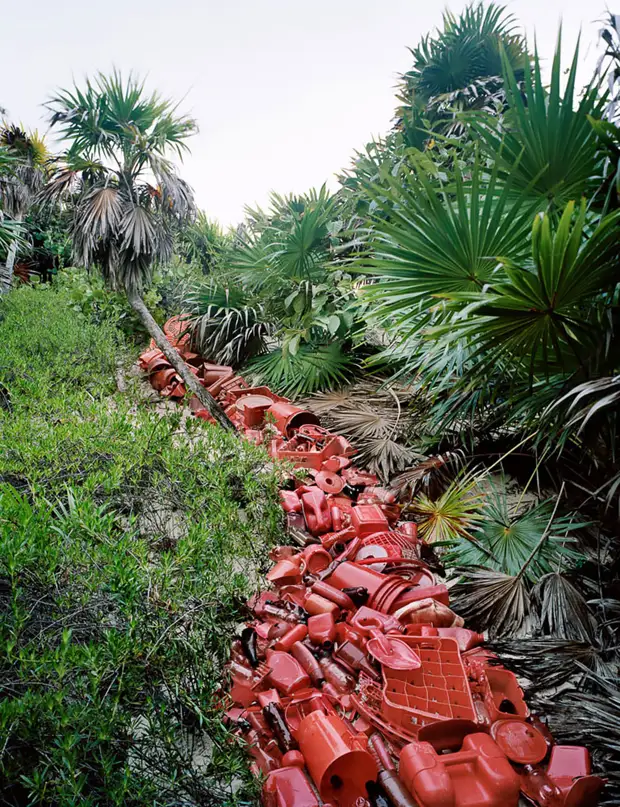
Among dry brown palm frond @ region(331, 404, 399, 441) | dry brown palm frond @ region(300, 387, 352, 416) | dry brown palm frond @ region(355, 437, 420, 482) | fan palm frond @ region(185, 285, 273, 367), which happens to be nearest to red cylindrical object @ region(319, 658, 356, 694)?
dry brown palm frond @ region(355, 437, 420, 482)

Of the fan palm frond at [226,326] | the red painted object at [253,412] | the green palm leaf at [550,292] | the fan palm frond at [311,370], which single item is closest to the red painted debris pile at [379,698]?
the green palm leaf at [550,292]

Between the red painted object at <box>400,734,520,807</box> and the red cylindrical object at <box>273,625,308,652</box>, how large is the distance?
66 centimetres

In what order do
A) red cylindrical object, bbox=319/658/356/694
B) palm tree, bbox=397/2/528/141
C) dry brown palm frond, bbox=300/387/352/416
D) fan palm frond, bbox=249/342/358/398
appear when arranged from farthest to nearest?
palm tree, bbox=397/2/528/141
fan palm frond, bbox=249/342/358/398
dry brown palm frond, bbox=300/387/352/416
red cylindrical object, bbox=319/658/356/694

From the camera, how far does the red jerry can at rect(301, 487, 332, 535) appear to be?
2.85 meters

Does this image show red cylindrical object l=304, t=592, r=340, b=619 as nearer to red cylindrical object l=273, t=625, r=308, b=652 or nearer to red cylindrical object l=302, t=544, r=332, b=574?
red cylindrical object l=273, t=625, r=308, b=652

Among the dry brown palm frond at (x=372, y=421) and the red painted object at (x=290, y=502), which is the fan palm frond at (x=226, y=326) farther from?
the red painted object at (x=290, y=502)

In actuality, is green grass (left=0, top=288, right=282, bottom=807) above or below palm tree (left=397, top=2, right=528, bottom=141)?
below

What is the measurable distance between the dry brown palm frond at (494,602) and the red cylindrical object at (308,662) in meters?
0.73

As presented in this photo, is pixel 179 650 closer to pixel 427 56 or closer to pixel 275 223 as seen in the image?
pixel 275 223

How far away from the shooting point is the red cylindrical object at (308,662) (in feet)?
5.90

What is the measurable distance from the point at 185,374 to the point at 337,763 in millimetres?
4441

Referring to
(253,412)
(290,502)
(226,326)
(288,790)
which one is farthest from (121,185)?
(288,790)

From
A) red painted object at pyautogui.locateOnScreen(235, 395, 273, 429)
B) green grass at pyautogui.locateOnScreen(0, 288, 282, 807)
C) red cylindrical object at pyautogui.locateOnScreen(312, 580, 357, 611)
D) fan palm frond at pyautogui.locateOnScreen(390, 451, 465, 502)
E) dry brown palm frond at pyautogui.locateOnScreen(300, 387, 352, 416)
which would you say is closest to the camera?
green grass at pyautogui.locateOnScreen(0, 288, 282, 807)

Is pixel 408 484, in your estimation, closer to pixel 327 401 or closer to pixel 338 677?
pixel 338 677
